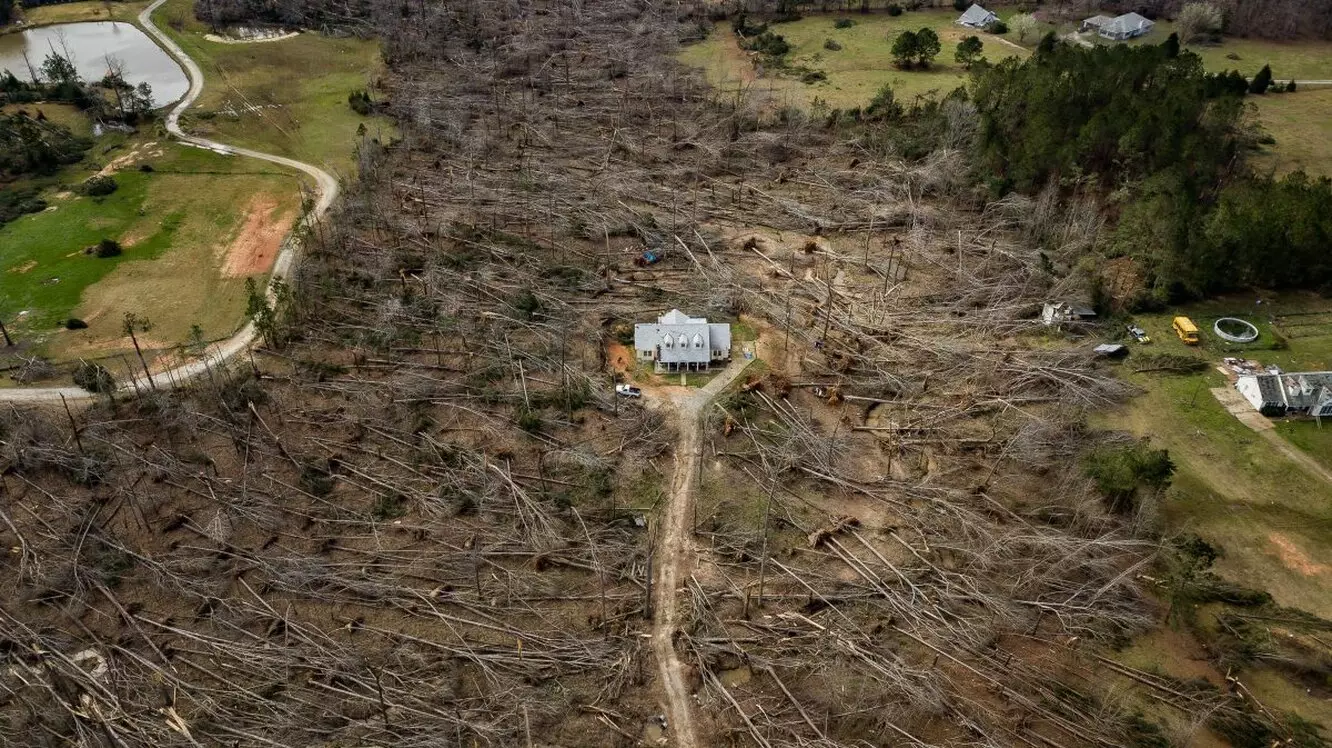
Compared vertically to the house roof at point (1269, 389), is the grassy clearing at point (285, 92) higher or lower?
higher

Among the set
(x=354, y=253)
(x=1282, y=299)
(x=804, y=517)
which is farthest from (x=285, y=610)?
(x=1282, y=299)

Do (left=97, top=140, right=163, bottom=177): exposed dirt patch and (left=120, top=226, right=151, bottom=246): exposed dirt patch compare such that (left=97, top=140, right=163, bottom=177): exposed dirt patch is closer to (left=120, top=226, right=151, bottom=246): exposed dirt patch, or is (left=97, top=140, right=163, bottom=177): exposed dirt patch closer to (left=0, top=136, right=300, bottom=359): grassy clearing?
(left=0, top=136, right=300, bottom=359): grassy clearing

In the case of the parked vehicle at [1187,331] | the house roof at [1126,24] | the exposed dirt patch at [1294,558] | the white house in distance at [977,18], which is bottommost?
the exposed dirt patch at [1294,558]

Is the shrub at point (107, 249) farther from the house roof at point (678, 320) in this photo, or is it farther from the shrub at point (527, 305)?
the house roof at point (678, 320)

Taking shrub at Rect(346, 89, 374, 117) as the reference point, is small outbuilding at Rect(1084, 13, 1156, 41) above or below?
above

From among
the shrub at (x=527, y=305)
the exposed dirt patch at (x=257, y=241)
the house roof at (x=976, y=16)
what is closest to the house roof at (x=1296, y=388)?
the shrub at (x=527, y=305)

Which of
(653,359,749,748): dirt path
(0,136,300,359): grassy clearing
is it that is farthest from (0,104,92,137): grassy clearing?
(653,359,749,748): dirt path

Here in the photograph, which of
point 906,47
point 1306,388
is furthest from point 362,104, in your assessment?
point 1306,388

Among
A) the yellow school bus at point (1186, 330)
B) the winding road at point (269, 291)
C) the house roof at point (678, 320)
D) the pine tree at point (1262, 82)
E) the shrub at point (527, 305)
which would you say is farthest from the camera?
the pine tree at point (1262, 82)
